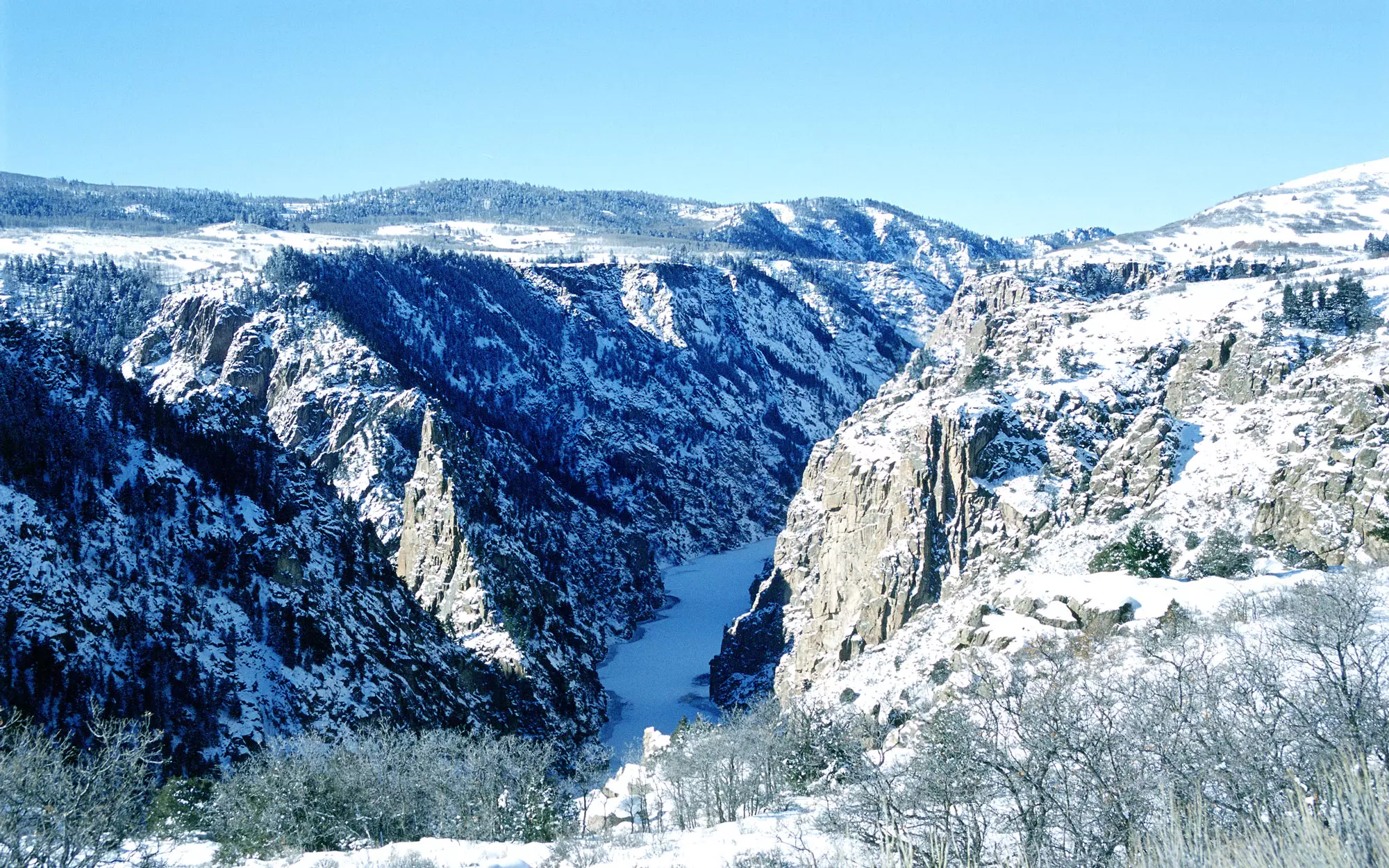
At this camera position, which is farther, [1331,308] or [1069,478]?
[1331,308]

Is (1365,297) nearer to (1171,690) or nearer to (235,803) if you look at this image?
(1171,690)

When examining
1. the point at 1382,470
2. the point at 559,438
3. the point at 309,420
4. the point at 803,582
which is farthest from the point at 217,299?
the point at 1382,470

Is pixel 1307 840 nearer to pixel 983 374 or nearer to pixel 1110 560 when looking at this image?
pixel 1110 560

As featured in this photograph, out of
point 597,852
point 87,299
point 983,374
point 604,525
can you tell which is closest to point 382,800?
point 597,852

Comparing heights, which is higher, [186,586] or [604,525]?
[186,586]

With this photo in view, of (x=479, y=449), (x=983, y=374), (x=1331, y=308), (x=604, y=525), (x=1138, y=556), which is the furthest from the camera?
(x=604, y=525)

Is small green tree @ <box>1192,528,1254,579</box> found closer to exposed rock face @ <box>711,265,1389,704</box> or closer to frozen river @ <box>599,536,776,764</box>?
exposed rock face @ <box>711,265,1389,704</box>

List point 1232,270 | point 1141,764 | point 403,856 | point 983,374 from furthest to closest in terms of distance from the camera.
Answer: point 1232,270 → point 983,374 → point 403,856 → point 1141,764

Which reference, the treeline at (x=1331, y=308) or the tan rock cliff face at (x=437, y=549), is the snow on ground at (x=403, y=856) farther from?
the treeline at (x=1331, y=308)
